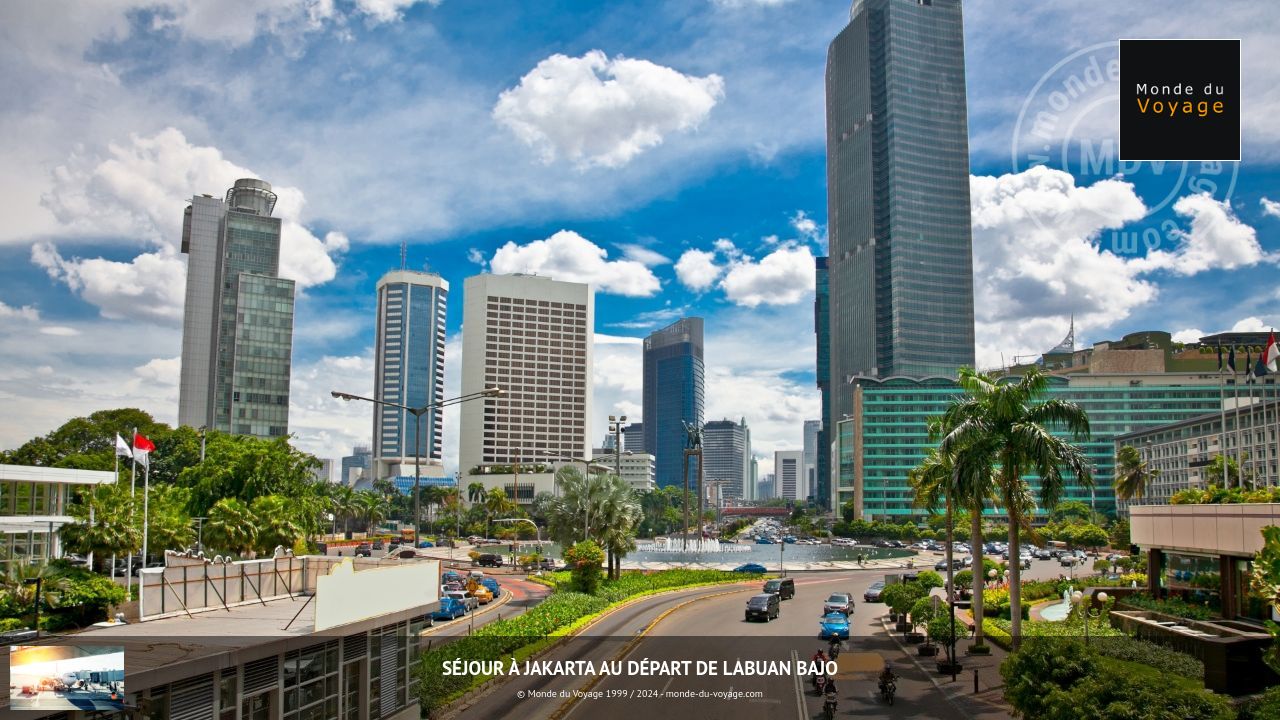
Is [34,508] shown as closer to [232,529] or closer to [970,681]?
[232,529]

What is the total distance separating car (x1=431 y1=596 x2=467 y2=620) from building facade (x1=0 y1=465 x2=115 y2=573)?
2084 cm

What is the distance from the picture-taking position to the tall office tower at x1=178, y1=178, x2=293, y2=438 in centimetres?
15800

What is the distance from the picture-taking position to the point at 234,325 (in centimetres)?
15962

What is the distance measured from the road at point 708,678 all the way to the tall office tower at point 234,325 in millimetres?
128351

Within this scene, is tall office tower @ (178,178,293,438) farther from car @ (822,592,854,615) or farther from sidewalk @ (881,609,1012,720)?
sidewalk @ (881,609,1012,720)

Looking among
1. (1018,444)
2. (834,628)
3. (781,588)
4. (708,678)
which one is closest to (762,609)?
(834,628)

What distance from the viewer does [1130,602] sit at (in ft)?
127

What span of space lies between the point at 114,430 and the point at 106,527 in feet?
237

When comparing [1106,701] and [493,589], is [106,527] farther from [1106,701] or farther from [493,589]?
[1106,701]

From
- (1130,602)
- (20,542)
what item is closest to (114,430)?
(20,542)

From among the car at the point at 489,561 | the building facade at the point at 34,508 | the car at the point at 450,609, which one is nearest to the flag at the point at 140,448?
the building facade at the point at 34,508

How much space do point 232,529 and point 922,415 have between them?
172779mm

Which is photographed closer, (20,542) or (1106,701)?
(1106,701)

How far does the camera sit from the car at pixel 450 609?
159 feet
